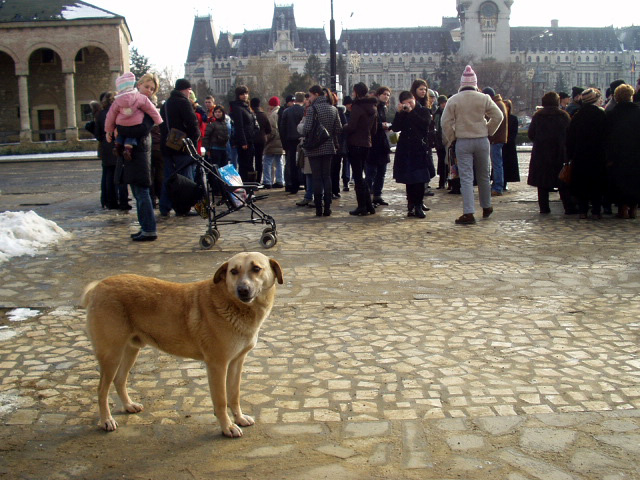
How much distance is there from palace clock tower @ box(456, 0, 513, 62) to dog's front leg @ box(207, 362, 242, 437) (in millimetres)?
148236

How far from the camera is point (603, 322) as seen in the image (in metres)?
5.90

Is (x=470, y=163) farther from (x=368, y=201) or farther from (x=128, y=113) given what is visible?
(x=128, y=113)

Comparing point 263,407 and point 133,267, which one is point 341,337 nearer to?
point 263,407

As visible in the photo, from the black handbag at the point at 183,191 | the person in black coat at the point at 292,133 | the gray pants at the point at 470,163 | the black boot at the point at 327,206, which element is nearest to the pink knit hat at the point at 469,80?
the gray pants at the point at 470,163

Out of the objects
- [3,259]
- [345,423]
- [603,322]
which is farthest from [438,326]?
[3,259]

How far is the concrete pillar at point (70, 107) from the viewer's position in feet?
169

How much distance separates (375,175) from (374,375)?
326 inches

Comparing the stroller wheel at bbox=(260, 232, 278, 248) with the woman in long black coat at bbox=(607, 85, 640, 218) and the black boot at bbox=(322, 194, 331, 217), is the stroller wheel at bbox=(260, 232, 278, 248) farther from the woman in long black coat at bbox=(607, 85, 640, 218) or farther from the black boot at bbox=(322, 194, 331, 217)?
the woman in long black coat at bbox=(607, 85, 640, 218)

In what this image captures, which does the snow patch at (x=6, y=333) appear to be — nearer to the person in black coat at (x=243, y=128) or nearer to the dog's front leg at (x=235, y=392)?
the dog's front leg at (x=235, y=392)

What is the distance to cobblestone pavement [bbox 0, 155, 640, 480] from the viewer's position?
12.1 feet

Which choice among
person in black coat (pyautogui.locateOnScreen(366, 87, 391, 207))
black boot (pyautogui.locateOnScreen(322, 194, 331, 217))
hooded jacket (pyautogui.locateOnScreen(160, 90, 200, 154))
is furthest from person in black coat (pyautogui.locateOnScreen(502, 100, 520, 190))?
hooded jacket (pyautogui.locateOnScreen(160, 90, 200, 154))

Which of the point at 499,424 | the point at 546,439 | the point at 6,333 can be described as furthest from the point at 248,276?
the point at 6,333

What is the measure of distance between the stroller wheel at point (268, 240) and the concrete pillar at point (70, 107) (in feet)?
147

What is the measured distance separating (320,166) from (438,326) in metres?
5.97
